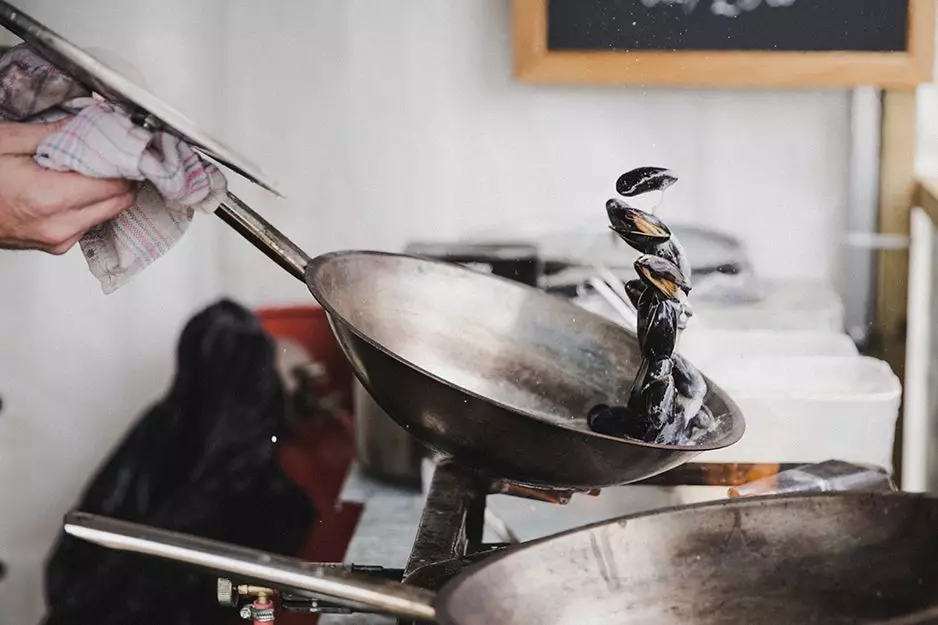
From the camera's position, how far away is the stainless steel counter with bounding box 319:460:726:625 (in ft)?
4.02

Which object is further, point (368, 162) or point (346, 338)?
point (368, 162)

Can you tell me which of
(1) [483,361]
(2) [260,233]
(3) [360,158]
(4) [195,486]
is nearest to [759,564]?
(1) [483,361]

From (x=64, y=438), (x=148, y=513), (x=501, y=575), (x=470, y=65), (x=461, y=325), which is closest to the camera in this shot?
(x=501, y=575)

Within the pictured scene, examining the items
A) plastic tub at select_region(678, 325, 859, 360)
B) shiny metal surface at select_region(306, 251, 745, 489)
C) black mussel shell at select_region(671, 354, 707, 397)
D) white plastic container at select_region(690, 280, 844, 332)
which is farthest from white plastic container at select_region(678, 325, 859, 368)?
black mussel shell at select_region(671, 354, 707, 397)

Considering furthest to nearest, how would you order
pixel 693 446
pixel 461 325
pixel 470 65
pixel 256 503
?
pixel 470 65
pixel 256 503
pixel 461 325
pixel 693 446

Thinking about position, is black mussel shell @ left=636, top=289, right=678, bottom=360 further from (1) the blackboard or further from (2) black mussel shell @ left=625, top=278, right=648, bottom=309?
(1) the blackboard

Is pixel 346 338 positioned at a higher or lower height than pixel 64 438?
higher

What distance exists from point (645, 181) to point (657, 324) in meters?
0.12

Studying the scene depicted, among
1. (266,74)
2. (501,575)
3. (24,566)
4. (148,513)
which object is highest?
(266,74)

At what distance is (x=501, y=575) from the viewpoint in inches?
30.6

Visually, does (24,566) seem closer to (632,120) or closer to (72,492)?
(72,492)

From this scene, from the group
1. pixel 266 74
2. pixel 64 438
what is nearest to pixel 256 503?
pixel 64 438

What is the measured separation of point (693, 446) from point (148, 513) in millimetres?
1215

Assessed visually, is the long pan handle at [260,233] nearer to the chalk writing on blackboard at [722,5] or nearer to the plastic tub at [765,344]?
the plastic tub at [765,344]
